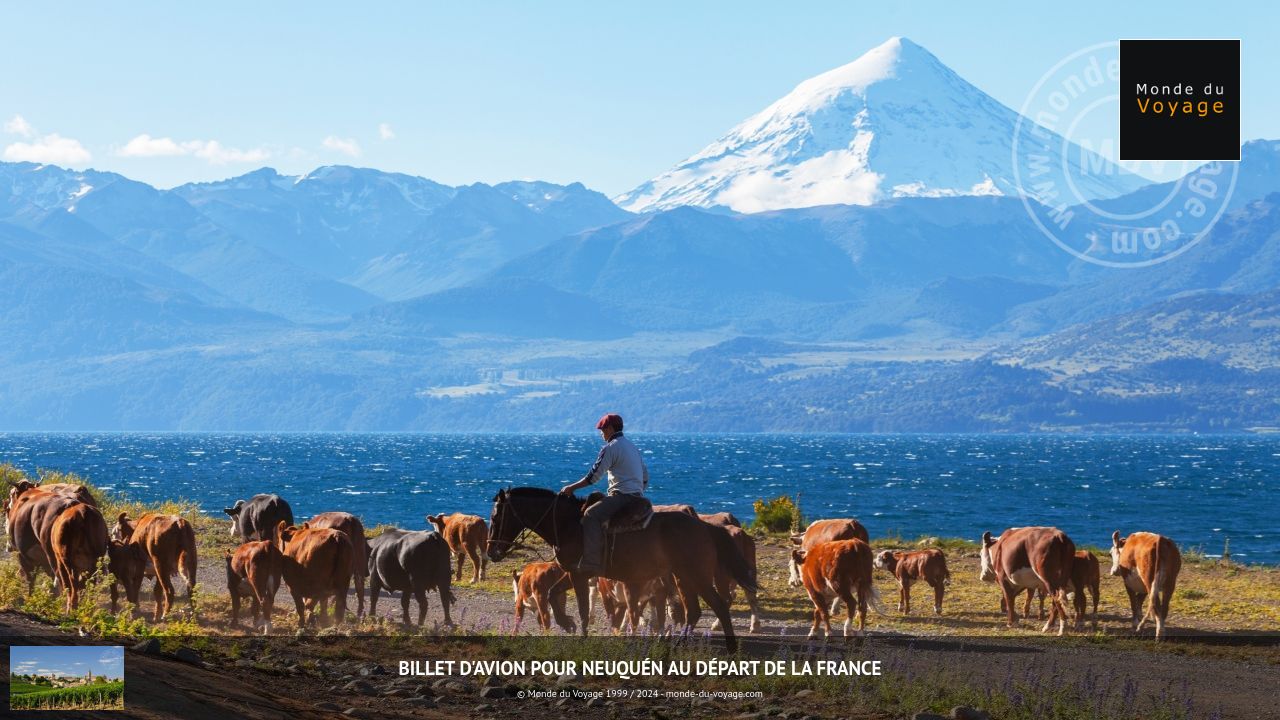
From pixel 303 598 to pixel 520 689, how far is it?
19.0ft

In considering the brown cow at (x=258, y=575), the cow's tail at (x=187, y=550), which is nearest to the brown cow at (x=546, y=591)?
the brown cow at (x=258, y=575)

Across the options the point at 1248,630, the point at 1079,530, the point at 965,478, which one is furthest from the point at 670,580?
the point at 965,478

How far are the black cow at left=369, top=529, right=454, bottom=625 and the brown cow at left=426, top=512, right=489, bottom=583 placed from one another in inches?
311

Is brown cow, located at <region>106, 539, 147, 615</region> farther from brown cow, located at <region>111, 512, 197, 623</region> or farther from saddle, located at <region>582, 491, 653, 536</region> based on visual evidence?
saddle, located at <region>582, 491, 653, 536</region>

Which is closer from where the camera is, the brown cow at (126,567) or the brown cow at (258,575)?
the brown cow at (258,575)

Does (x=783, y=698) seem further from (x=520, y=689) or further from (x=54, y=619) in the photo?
(x=54, y=619)

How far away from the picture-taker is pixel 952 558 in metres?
35.4

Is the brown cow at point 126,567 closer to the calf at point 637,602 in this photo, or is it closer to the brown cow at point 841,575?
the calf at point 637,602

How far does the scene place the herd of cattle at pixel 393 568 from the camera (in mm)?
20781

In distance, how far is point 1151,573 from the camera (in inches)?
892

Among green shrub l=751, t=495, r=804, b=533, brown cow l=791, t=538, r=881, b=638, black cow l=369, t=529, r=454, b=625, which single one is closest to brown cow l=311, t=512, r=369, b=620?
black cow l=369, t=529, r=454, b=625

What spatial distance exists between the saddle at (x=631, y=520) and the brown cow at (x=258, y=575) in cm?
475

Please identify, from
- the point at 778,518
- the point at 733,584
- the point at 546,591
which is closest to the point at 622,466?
the point at 546,591

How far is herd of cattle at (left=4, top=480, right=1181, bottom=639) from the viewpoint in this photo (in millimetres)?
20781
